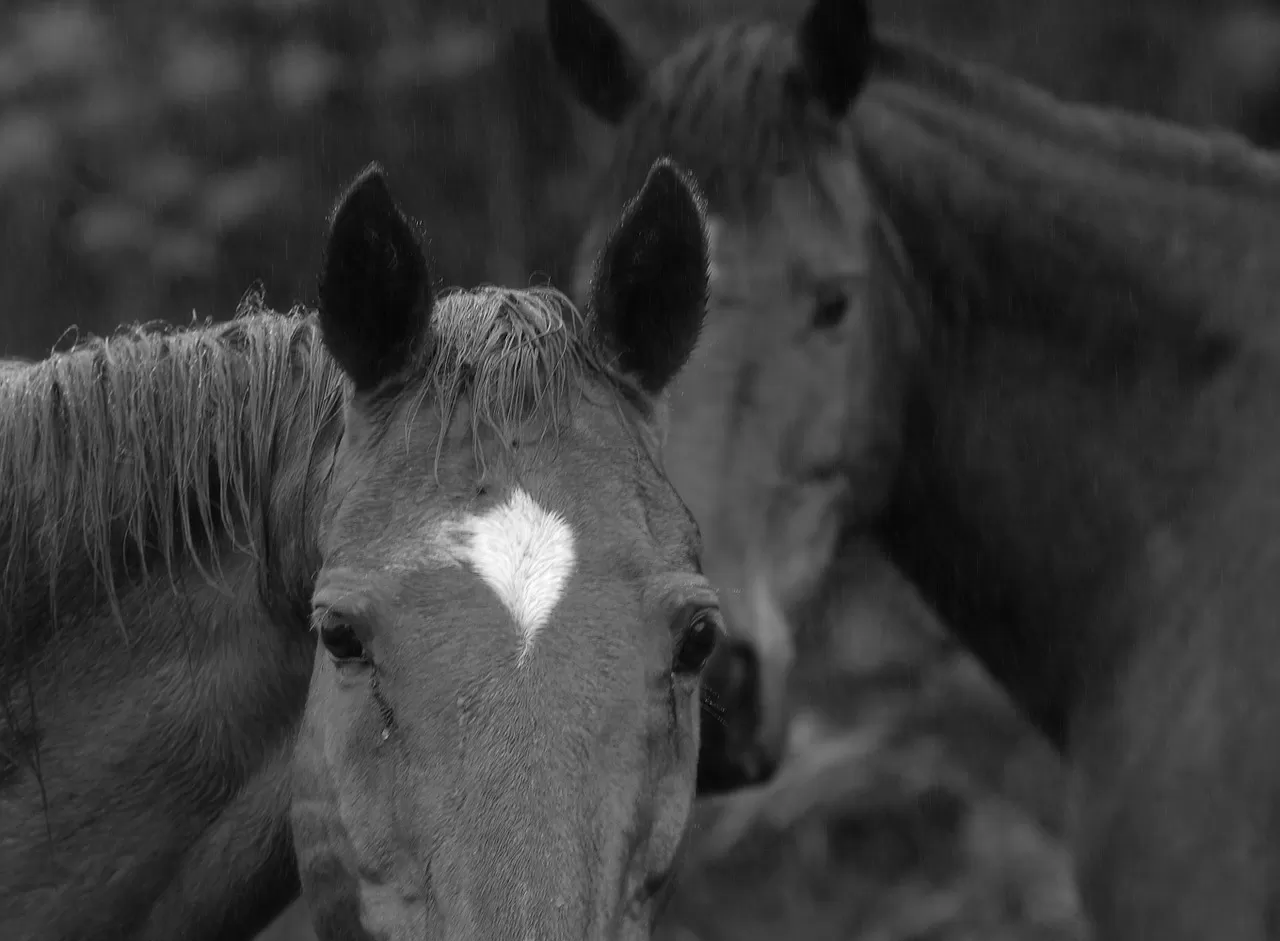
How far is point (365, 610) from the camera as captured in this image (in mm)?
1786

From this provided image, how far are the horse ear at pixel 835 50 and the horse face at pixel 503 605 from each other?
1.11m

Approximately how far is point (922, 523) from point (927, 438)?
0.19 m

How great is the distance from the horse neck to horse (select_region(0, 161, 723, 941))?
1147mm

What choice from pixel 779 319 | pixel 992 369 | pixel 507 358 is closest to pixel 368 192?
pixel 507 358

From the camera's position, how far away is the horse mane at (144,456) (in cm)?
220

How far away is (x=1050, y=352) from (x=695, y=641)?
4.93ft

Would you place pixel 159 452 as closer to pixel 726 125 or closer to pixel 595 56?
pixel 726 125

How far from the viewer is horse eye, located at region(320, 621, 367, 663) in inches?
71.4

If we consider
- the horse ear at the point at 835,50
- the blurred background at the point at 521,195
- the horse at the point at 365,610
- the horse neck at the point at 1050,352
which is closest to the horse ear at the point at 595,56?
the horse ear at the point at 835,50

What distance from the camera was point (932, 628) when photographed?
18.4 feet

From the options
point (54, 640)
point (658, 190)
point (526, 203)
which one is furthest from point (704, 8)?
point (54, 640)

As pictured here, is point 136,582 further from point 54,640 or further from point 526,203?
point 526,203

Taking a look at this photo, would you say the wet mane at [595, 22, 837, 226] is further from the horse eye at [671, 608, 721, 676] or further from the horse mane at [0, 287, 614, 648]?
the horse eye at [671, 608, 721, 676]

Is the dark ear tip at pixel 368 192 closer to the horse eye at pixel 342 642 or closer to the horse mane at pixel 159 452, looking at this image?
the horse mane at pixel 159 452
